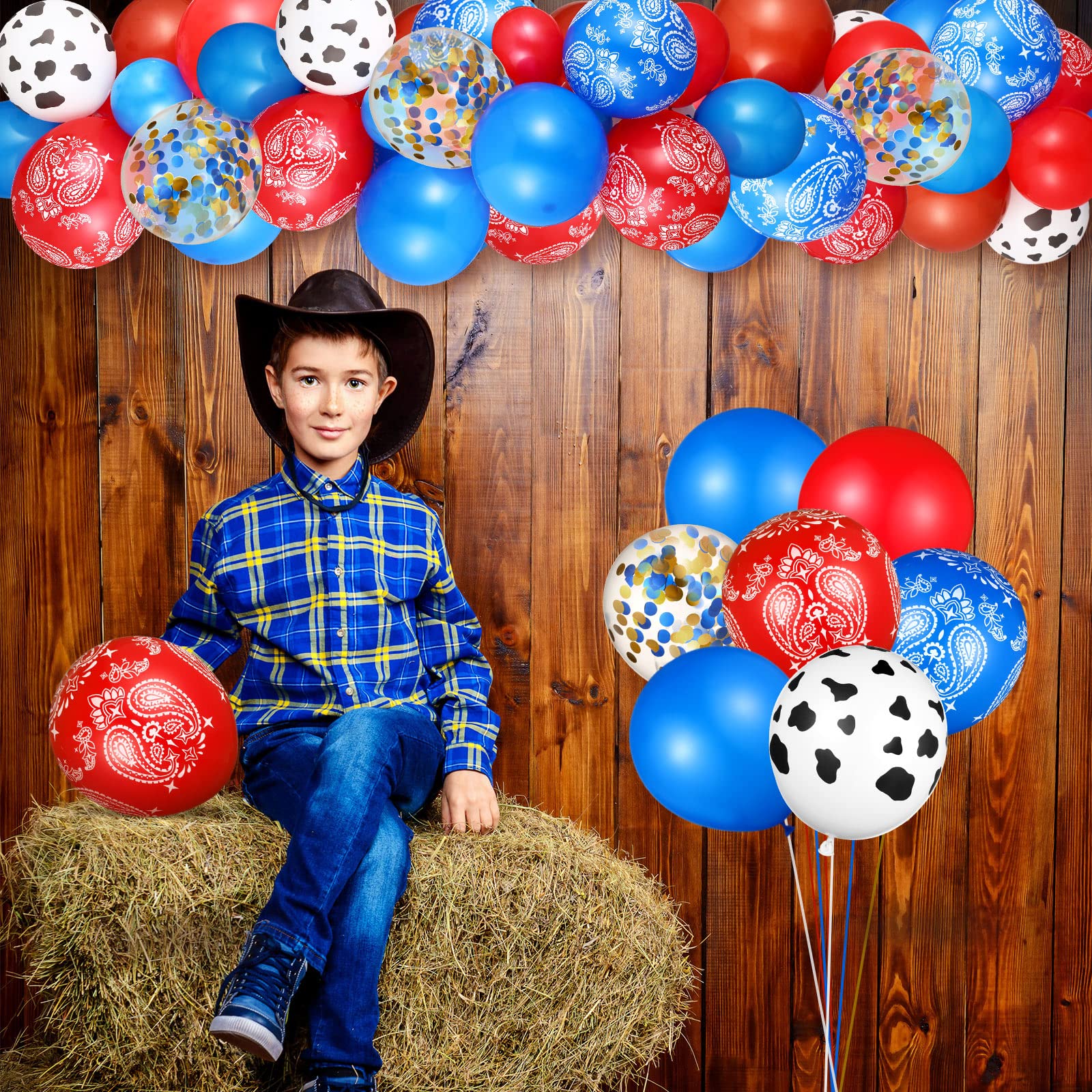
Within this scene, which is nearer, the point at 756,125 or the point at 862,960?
the point at 756,125

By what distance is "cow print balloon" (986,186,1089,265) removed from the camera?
1.95m

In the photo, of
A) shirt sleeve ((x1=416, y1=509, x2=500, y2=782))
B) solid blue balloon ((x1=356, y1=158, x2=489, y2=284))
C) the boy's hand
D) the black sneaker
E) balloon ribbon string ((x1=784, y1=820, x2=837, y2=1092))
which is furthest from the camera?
shirt sleeve ((x1=416, y1=509, x2=500, y2=782))

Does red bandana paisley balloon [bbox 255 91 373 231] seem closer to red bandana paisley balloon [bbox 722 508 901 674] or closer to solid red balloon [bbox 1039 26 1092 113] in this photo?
Result: red bandana paisley balloon [bbox 722 508 901 674]

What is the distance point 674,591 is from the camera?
1.67 metres

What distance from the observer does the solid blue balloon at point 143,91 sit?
5.79ft

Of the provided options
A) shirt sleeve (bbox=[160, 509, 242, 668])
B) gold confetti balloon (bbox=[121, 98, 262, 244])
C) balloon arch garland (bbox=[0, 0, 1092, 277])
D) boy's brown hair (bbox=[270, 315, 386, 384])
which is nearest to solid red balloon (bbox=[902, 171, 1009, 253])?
balloon arch garland (bbox=[0, 0, 1092, 277])

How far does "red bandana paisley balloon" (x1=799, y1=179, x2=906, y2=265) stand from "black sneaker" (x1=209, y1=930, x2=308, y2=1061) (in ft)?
4.92

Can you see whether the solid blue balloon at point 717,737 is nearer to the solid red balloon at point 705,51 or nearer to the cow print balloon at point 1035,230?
the solid red balloon at point 705,51

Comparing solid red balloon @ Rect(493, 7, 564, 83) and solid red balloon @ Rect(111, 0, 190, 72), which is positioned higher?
solid red balloon @ Rect(111, 0, 190, 72)

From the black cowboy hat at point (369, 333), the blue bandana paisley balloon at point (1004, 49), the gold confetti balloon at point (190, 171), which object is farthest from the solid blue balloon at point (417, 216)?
the blue bandana paisley balloon at point (1004, 49)

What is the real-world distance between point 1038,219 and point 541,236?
0.95 metres

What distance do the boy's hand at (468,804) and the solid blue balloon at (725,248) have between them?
3.50 ft

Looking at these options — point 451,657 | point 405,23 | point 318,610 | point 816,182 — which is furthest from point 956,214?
point 318,610

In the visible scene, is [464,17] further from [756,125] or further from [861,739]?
[861,739]
